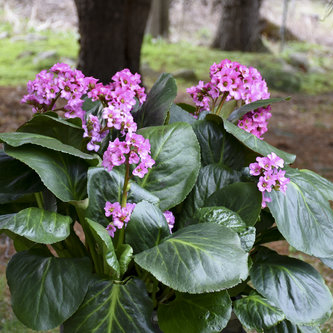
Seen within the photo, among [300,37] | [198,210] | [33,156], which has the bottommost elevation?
[300,37]

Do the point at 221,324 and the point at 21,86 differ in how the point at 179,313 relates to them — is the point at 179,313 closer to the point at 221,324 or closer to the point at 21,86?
the point at 221,324

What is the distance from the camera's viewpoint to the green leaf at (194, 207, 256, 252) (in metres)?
1.47

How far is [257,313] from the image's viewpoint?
1.42 m

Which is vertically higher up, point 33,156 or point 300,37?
point 33,156

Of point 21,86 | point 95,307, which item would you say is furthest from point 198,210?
point 21,86

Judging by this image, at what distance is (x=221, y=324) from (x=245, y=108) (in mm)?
708

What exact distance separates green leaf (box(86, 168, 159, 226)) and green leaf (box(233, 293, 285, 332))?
16.0 inches

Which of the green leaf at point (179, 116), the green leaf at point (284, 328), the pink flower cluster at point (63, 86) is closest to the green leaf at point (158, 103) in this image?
the green leaf at point (179, 116)

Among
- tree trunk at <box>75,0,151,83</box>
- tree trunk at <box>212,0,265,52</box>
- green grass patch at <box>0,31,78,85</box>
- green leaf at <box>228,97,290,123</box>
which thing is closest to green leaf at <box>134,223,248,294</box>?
green leaf at <box>228,97,290,123</box>

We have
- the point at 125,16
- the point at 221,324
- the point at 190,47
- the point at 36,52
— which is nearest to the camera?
the point at 221,324

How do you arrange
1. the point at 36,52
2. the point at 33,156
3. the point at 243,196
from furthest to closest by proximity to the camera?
the point at 36,52 → the point at 243,196 → the point at 33,156

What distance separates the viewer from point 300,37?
11.7 metres

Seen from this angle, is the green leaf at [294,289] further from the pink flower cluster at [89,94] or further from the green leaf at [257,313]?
the pink flower cluster at [89,94]

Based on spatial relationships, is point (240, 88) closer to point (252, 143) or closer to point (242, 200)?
point (252, 143)
